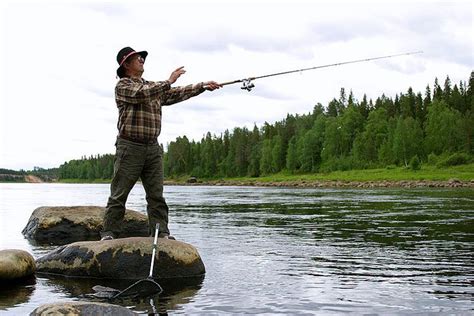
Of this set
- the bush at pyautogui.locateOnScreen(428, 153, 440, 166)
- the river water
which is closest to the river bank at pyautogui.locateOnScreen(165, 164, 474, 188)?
the bush at pyautogui.locateOnScreen(428, 153, 440, 166)

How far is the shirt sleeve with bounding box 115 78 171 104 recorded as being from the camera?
8.53 metres

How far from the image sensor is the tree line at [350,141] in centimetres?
10356

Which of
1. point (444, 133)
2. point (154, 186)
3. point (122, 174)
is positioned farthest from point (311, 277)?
point (444, 133)

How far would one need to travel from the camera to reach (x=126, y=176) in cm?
887

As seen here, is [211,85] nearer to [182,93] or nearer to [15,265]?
[182,93]

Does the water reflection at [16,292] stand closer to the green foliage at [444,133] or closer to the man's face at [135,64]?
the man's face at [135,64]

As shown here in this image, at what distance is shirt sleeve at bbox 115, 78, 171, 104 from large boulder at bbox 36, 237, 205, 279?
2166 mm

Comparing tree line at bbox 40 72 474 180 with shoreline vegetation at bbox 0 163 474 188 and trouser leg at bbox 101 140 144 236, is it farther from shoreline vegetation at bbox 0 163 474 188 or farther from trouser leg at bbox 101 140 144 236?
trouser leg at bbox 101 140 144 236

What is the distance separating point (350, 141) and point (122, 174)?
12484 centimetres

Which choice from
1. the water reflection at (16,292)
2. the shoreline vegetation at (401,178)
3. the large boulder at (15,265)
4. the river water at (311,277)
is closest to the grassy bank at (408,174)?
the shoreline vegetation at (401,178)

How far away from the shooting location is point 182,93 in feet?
30.6

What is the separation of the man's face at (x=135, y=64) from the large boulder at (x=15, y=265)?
10.7 feet

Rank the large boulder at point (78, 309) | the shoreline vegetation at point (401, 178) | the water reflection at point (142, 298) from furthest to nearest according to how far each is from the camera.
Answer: the shoreline vegetation at point (401, 178), the water reflection at point (142, 298), the large boulder at point (78, 309)

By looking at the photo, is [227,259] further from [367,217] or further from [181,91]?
[367,217]
